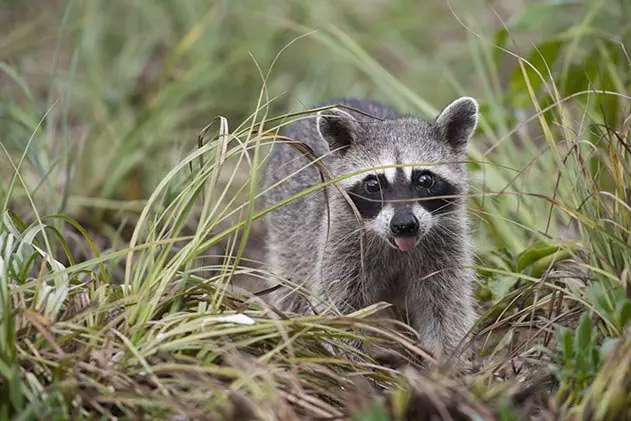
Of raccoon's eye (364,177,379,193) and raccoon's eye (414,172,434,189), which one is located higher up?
raccoon's eye (414,172,434,189)

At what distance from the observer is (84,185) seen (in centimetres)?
769

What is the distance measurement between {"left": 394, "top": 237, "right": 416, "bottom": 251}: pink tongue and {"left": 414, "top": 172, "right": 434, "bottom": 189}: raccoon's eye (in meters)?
0.36

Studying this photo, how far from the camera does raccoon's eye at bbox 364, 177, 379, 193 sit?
5.14 metres

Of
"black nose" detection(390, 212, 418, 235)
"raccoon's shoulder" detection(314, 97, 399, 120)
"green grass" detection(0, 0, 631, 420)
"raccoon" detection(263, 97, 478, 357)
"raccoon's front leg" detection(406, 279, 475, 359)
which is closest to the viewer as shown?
"green grass" detection(0, 0, 631, 420)

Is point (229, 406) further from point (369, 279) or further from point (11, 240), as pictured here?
point (369, 279)

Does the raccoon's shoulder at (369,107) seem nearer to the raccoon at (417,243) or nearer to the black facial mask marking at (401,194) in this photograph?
the raccoon at (417,243)

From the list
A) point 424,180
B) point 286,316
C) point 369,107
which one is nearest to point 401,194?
point 424,180

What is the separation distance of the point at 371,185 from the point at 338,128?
1.71 feet

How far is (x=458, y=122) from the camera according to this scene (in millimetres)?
5508

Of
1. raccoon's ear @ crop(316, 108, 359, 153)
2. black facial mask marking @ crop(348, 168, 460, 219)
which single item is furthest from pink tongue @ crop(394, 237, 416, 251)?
raccoon's ear @ crop(316, 108, 359, 153)

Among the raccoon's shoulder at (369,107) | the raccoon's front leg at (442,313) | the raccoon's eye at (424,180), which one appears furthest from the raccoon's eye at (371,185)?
the raccoon's shoulder at (369,107)

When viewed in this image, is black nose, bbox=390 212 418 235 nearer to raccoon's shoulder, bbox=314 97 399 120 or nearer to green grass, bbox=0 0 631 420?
green grass, bbox=0 0 631 420

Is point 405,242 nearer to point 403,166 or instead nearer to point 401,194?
point 401,194

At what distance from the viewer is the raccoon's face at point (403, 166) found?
16.2 ft
